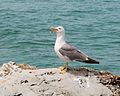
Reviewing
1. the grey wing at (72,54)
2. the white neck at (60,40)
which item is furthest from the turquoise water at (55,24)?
the grey wing at (72,54)

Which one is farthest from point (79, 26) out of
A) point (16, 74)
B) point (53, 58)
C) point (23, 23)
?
point (16, 74)

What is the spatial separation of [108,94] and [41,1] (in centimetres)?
1808

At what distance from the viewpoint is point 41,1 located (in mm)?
24703

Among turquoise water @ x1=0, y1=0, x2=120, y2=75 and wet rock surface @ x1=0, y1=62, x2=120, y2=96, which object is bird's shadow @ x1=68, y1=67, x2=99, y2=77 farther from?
turquoise water @ x1=0, y1=0, x2=120, y2=75

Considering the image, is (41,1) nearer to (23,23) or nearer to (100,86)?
(23,23)

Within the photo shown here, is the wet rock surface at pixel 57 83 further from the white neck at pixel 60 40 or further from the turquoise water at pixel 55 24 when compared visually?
the turquoise water at pixel 55 24

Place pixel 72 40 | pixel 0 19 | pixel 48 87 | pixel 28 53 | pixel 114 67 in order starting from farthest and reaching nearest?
pixel 0 19 → pixel 72 40 → pixel 28 53 → pixel 114 67 → pixel 48 87

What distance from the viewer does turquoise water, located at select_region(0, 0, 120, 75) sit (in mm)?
14070

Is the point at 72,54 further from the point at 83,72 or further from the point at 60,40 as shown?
the point at 83,72

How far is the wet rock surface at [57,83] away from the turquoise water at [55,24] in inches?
180

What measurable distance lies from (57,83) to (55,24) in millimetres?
12378

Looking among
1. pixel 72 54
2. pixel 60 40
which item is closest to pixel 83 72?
pixel 72 54

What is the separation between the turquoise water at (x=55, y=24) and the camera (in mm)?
14070

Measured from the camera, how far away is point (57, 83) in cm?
699
